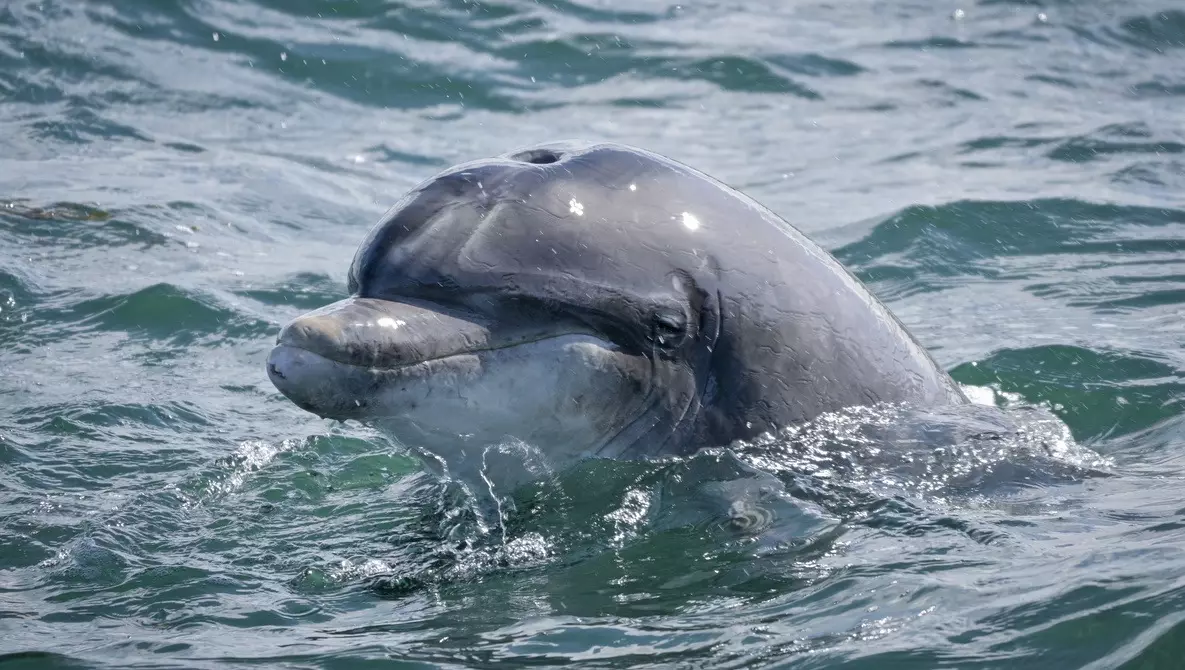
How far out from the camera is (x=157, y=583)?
6.09 meters

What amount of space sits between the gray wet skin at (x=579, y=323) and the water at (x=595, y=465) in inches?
10.1

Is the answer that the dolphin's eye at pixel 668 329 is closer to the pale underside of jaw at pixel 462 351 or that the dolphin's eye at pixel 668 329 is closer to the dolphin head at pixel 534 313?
the dolphin head at pixel 534 313

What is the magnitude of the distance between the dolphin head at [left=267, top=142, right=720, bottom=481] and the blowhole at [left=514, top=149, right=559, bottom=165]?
0.4 inches

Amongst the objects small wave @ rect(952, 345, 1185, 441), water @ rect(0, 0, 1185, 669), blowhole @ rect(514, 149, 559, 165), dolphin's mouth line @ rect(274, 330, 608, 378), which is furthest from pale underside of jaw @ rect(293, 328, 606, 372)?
small wave @ rect(952, 345, 1185, 441)

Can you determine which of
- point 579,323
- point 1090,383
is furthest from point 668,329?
point 1090,383

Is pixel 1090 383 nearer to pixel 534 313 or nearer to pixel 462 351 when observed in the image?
pixel 534 313

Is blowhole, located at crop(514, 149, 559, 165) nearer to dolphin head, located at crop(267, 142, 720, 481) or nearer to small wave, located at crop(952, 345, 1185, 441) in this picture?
dolphin head, located at crop(267, 142, 720, 481)

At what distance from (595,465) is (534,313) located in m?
0.74

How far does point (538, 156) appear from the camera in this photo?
6.18 metres

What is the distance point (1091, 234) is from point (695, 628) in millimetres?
8521

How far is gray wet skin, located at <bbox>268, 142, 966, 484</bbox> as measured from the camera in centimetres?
544

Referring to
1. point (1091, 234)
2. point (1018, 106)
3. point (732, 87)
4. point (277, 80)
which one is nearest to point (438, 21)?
point (277, 80)

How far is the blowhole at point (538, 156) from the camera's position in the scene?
6.14 meters

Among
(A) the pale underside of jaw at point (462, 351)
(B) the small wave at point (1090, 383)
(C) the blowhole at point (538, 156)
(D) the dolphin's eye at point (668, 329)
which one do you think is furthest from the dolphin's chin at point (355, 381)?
(B) the small wave at point (1090, 383)
